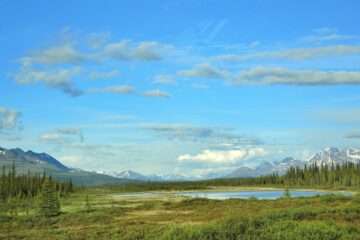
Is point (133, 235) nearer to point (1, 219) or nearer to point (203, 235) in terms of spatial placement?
point (203, 235)

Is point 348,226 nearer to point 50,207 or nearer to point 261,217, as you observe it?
point 261,217

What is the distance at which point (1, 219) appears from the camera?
71.9m

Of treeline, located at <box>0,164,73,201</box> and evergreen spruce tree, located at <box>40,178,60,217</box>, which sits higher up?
treeline, located at <box>0,164,73,201</box>

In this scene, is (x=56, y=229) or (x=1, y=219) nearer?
(x=56, y=229)

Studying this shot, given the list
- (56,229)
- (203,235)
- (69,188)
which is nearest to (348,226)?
(203,235)

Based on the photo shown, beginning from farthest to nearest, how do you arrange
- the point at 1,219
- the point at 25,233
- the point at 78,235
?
the point at 1,219
the point at 25,233
the point at 78,235

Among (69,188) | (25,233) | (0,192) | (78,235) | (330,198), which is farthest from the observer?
(69,188)

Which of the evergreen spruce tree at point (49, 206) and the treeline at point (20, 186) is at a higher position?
the treeline at point (20, 186)

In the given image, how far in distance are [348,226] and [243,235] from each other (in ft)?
24.5

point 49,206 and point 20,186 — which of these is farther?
point 20,186

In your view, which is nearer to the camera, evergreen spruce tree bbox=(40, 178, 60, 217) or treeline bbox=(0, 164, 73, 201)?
evergreen spruce tree bbox=(40, 178, 60, 217)

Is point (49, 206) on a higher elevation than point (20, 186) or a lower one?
lower

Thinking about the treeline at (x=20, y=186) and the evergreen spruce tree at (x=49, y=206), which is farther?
the treeline at (x=20, y=186)

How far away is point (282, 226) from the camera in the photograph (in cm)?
3753
